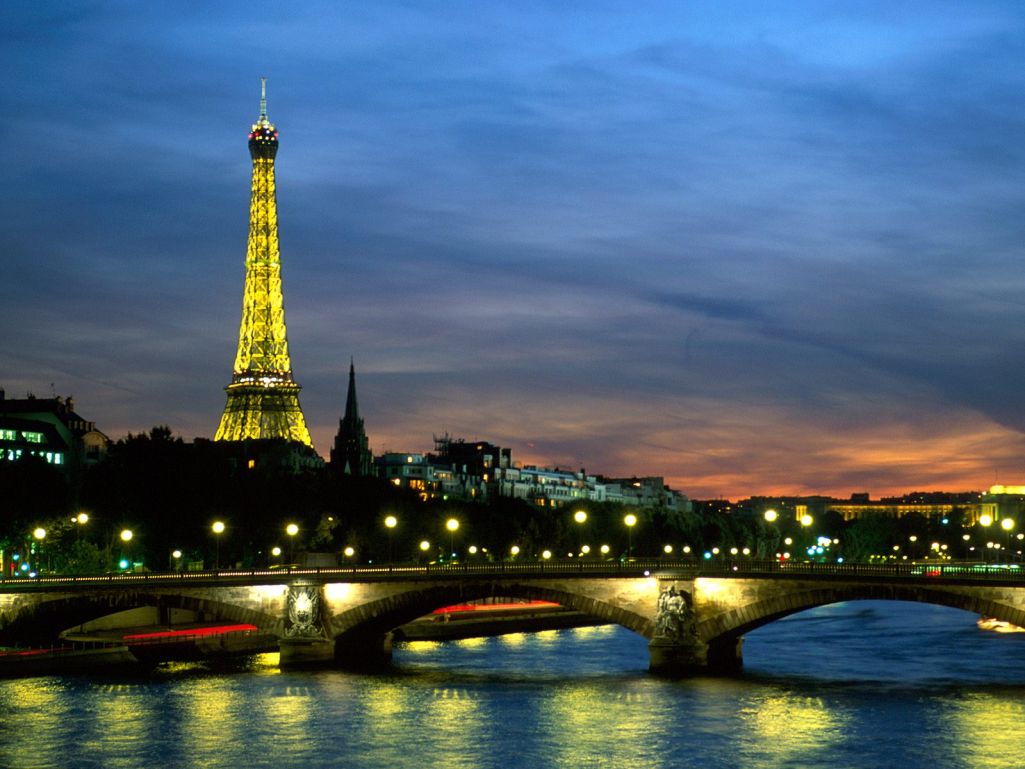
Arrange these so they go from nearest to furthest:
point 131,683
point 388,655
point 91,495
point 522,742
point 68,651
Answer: point 522,742 → point 131,683 → point 68,651 → point 388,655 → point 91,495

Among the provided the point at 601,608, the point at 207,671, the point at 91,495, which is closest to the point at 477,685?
the point at 601,608

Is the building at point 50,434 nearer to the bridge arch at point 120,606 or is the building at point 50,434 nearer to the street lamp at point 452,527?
the street lamp at point 452,527

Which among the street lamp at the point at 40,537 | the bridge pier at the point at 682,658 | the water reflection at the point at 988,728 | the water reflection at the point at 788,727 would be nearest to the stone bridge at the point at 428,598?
Answer: the bridge pier at the point at 682,658

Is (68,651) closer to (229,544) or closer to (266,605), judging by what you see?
(266,605)

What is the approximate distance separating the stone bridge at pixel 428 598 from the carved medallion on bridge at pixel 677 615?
0.16 ft

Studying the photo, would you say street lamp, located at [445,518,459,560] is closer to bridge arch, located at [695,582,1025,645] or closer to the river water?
the river water

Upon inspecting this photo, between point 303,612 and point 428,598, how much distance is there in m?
6.54

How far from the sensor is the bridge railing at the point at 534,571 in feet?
271

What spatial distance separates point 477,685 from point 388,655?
51.4ft

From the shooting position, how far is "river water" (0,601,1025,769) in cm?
5981

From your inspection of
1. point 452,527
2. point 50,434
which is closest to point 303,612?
point 452,527

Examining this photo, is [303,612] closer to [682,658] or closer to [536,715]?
[682,658]

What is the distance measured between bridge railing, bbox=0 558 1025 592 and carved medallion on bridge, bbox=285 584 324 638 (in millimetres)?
756

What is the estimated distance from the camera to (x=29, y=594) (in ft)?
289
